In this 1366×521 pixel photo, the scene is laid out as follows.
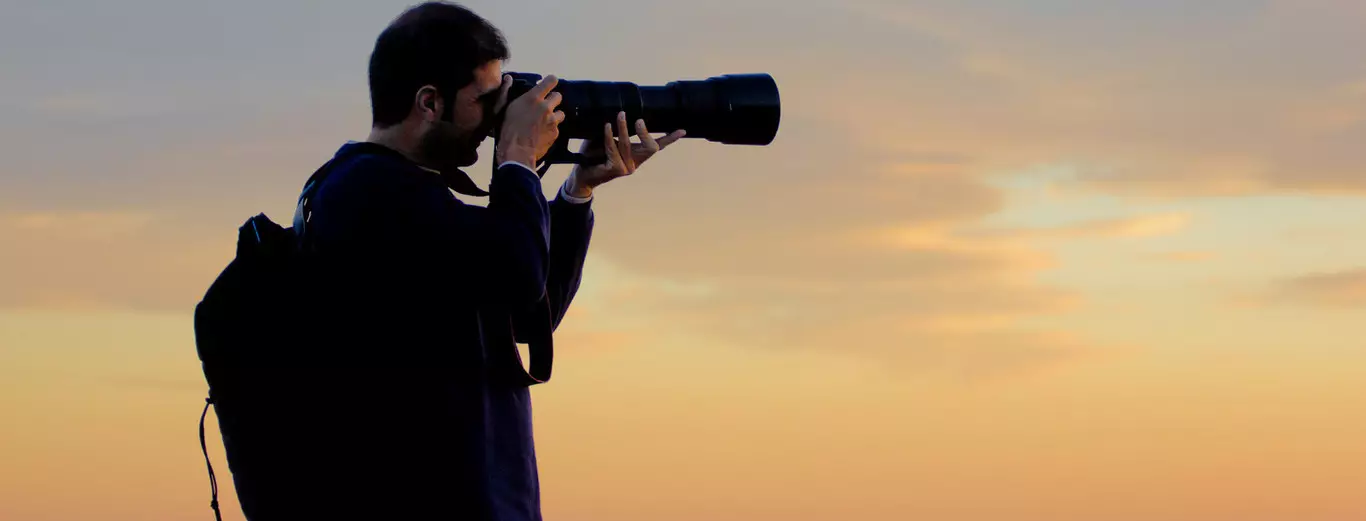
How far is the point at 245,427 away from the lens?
297cm

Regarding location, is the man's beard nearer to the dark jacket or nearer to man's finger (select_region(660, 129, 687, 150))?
the dark jacket

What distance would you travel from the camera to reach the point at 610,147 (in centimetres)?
352

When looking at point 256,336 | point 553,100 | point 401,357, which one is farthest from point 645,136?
point 256,336

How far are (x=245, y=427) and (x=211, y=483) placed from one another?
0.36 metres

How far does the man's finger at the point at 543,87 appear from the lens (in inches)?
131

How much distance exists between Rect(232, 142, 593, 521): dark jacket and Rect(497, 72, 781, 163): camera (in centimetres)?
59

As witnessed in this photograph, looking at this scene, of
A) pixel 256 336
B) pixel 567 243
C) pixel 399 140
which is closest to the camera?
pixel 256 336

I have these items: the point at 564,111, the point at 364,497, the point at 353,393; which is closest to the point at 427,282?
the point at 353,393

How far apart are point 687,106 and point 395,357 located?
112 cm

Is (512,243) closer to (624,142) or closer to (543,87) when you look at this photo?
(543,87)

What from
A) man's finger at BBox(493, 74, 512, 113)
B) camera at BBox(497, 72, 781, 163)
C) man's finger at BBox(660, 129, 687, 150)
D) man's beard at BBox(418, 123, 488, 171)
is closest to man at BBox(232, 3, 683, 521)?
man's beard at BBox(418, 123, 488, 171)

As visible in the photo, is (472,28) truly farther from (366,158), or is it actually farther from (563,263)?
(563,263)

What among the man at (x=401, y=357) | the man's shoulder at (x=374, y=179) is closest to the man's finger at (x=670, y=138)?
the man at (x=401, y=357)

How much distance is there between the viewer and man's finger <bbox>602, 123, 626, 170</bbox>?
138 inches
